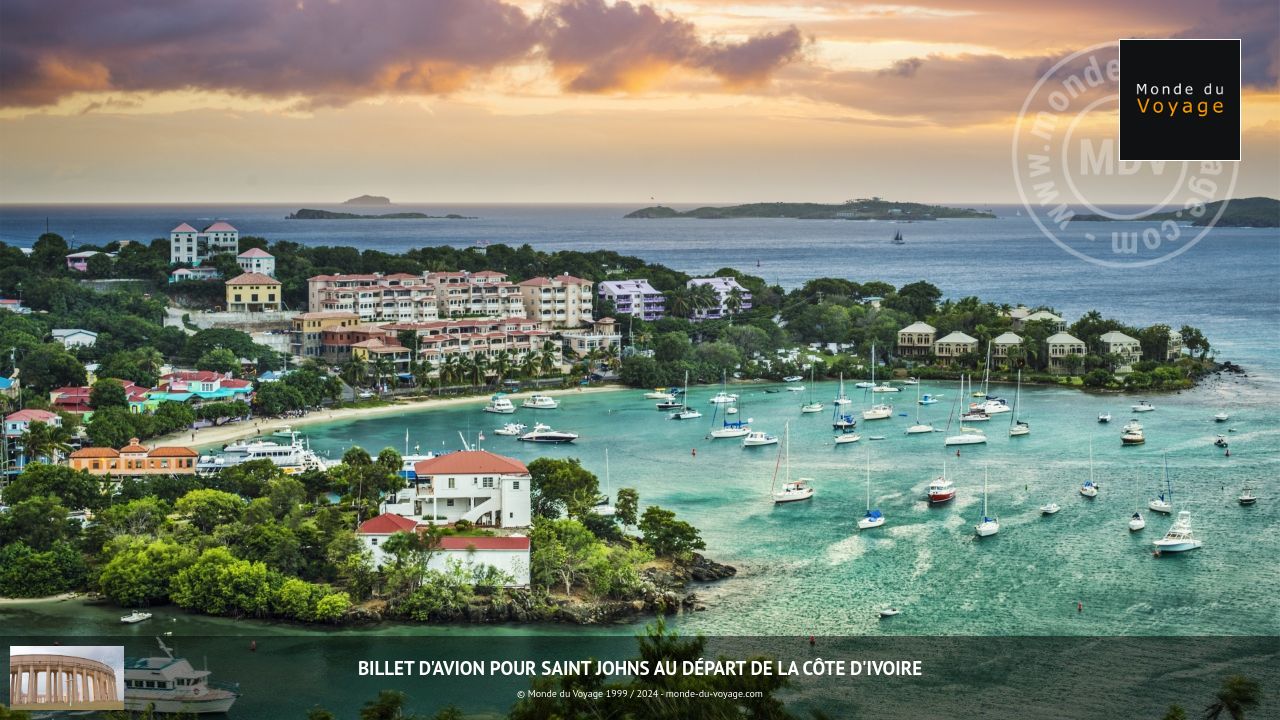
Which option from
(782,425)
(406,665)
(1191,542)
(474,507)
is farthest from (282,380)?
(1191,542)

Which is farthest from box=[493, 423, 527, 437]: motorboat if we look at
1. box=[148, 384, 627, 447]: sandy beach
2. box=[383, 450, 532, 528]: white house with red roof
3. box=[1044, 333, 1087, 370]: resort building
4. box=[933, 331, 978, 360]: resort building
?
box=[1044, 333, 1087, 370]: resort building

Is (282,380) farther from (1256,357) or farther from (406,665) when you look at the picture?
(1256,357)

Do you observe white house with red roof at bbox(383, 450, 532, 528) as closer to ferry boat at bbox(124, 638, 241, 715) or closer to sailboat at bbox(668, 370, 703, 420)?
ferry boat at bbox(124, 638, 241, 715)

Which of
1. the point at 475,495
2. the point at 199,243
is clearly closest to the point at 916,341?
the point at 475,495

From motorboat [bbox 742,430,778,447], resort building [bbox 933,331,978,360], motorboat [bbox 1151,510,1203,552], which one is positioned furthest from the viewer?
resort building [bbox 933,331,978,360]

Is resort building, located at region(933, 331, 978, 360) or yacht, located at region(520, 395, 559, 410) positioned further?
resort building, located at region(933, 331, 978, 360)

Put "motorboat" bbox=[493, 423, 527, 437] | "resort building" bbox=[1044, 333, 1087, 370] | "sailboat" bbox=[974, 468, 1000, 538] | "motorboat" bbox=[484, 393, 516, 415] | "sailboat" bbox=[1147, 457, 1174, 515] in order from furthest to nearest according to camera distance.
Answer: "resort building" bbox=[1044, 333, 1087, 370] → "motorboat" bbox=[484, 393, 516, 415] → "motorboat" bbox=[493, 423, 527, 437] → "sailboat" bbox=[1147, 457, 1174, 515] → "sailboat" bbox=[974, 468, 1000, 538]
